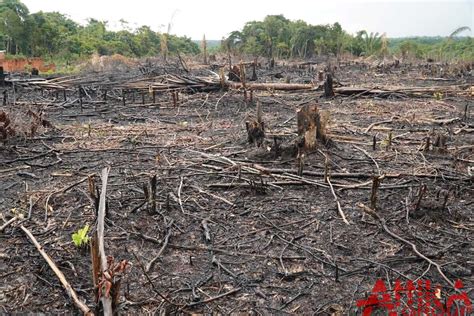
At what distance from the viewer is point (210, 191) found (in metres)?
4.29

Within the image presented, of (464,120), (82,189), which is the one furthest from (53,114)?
(464,120)

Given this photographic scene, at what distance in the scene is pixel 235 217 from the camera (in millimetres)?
3756

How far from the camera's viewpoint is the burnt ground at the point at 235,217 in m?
2.71

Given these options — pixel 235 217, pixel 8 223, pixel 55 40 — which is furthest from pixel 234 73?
pixel 55 40

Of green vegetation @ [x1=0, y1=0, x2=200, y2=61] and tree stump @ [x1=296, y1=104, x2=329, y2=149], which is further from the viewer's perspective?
green vegetation @ [x1=0, y1=0, x2=200, y2=61]

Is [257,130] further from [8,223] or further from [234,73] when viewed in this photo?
[234,73]

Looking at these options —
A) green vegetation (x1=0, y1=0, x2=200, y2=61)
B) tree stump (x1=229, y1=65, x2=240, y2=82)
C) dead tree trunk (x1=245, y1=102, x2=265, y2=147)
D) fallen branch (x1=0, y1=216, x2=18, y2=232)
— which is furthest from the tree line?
fallen branch (x1=0, y1=216, x2=18, y2=232)

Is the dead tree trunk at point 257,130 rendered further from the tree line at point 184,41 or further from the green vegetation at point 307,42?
the green vegetation at point 307,42

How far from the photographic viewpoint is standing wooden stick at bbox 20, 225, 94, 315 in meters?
2.26

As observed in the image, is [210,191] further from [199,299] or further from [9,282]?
[9,282]

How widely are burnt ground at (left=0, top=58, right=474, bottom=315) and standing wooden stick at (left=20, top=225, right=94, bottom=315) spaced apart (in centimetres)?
8

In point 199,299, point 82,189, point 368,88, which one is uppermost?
point 368,88

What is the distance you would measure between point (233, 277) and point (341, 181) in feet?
6.70

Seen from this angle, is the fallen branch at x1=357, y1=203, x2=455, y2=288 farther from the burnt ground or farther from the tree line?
the tree line
